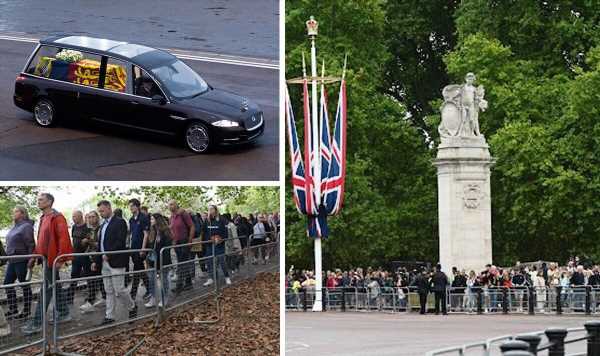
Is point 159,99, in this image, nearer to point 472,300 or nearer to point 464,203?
point 472,300

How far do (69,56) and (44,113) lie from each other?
51cm

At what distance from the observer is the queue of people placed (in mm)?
11297

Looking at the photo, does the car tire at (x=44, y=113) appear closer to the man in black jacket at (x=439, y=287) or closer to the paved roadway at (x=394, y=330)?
the paved roadway at (x=394, y=330)

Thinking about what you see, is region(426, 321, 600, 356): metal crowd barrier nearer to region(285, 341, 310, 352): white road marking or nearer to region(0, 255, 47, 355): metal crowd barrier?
region(0, 255, 47, 355): metal crowd barrier

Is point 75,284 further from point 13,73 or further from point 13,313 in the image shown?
point 13,73

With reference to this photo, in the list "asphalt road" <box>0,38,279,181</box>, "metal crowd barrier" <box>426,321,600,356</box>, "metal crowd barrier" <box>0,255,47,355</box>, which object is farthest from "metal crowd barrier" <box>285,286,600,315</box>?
"asphalt road" <box>0,38,279,181</box>

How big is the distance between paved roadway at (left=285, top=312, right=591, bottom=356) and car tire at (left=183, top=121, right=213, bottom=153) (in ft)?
18.3

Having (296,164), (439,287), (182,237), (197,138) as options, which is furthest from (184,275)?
(296,164)

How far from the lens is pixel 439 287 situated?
36562mm

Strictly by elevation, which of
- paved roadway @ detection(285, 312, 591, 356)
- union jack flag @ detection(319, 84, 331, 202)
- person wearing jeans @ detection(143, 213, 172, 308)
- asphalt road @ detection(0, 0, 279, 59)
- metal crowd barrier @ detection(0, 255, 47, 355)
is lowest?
paved roadway @ detection(285, 312, 591, 356)

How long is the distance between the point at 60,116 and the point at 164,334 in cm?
194

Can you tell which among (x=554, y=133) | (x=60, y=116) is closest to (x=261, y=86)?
(x=60, y=116)

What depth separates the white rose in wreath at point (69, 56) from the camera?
37.6ft

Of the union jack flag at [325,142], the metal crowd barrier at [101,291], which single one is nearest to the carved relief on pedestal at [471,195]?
the union jack flag at [325,142]
